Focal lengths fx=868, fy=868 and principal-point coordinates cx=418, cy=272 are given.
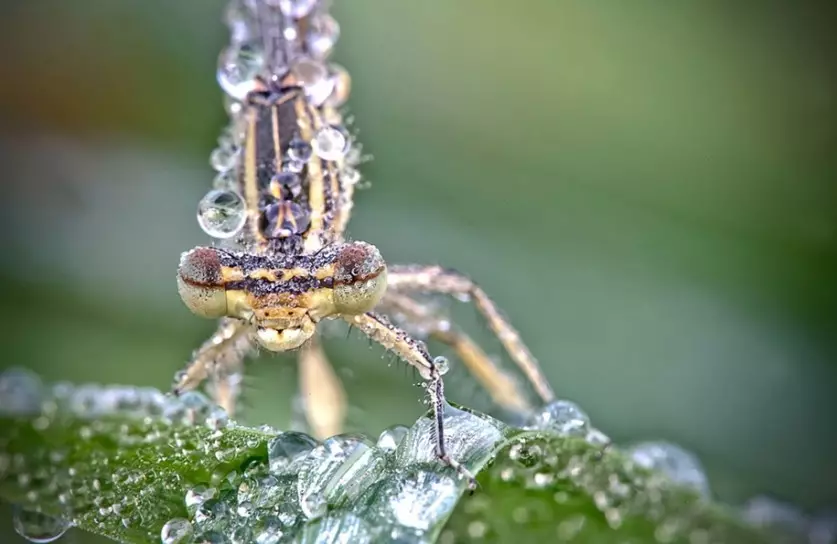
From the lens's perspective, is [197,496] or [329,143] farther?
[329,143]

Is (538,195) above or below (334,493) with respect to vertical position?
above

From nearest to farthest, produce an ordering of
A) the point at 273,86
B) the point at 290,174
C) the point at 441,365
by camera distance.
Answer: the point at 441,365 < the point at 290,174 < the point at 273,86

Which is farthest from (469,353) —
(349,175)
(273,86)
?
(273,86)

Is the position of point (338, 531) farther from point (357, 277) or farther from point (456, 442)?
point (357, 277)

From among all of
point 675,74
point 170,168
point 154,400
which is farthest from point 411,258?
point 154,400

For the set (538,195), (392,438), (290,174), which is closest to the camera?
(392,438)

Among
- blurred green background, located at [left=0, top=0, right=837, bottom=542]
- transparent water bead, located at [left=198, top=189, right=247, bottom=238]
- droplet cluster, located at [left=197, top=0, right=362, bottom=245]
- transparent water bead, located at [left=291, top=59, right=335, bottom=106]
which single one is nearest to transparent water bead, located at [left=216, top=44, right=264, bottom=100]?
droplet cluster, located at [left=197, top=0, right=362, bottom=245]

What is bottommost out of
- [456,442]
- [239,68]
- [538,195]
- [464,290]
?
[456,442]

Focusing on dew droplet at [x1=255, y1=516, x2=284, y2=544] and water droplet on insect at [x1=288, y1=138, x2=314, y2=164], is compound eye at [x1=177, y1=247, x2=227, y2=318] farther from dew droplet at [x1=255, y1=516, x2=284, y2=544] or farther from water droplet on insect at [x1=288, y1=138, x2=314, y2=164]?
dew droplet at [x1=255, y1=516, x2=284, y2=544]
